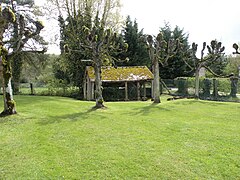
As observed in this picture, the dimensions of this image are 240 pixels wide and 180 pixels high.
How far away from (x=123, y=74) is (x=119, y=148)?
19.0 meters

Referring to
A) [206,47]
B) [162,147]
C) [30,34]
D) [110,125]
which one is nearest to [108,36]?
[30,34]

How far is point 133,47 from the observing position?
32.8 metres

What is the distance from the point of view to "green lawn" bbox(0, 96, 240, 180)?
17.2 feet

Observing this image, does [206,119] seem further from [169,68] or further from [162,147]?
[169,68]

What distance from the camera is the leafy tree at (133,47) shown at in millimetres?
32656

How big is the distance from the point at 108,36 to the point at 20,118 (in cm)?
638

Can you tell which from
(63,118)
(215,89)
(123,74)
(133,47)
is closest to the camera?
(63,118)

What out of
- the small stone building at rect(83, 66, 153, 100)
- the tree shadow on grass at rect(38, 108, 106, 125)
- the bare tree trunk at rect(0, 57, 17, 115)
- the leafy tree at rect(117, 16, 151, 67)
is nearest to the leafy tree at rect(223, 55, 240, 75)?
the leafy tree at rect(117, 16, 151, 67)

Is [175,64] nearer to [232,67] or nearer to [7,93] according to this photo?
[232,67]

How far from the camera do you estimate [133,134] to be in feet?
26.6

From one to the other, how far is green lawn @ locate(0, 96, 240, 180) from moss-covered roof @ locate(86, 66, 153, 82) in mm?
14047

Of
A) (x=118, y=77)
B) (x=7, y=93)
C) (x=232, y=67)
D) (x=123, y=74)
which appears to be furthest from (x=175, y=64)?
(x=7, y=93)

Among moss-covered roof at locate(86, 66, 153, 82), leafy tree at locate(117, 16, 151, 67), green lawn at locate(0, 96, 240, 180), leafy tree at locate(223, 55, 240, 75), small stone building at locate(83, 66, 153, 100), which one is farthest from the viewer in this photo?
leafy tree at locate(223, 55, 240, 75)

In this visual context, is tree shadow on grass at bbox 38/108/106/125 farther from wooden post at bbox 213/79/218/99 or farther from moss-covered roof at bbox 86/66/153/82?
wooden post at bbox 213/79/218/99
